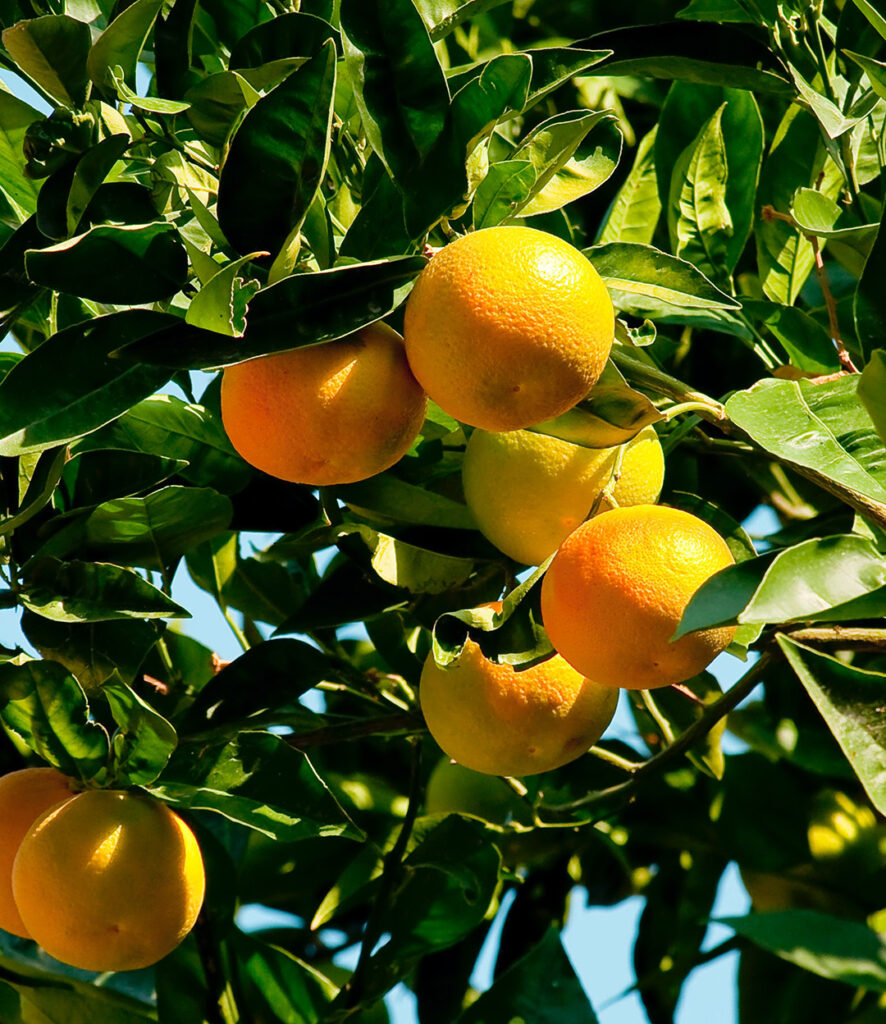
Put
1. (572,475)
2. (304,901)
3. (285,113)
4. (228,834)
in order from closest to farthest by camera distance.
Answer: (285,113)
(572,475)
(228,834)
(304,901)

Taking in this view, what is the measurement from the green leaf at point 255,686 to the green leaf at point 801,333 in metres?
0.66

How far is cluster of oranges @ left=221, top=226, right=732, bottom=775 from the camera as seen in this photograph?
935mm

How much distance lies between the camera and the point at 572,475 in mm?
1184

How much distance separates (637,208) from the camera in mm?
1732

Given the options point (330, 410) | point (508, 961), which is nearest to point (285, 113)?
point (330, 410)

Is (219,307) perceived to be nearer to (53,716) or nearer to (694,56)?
(53,716)

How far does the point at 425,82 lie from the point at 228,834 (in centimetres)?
125

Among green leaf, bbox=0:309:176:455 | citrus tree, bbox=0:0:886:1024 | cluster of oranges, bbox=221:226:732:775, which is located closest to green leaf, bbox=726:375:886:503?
citrus tree, bbox=0:0:886:1024

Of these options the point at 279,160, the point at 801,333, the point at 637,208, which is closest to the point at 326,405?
the point at 279,160

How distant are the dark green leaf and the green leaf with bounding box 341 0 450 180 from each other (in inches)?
7.1

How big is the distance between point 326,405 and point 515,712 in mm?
385

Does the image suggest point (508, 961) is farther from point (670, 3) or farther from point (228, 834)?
point (670, 3)

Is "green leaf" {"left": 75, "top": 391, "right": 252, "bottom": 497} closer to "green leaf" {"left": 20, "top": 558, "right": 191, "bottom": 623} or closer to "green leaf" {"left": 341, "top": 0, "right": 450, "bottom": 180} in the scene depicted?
"green leaf" {"left": 20, "top": 558, "right": 191, "bottom": 623}

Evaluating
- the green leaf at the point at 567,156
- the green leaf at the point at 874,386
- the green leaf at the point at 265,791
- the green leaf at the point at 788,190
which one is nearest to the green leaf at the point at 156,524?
the green leaf at the point at 265,791
